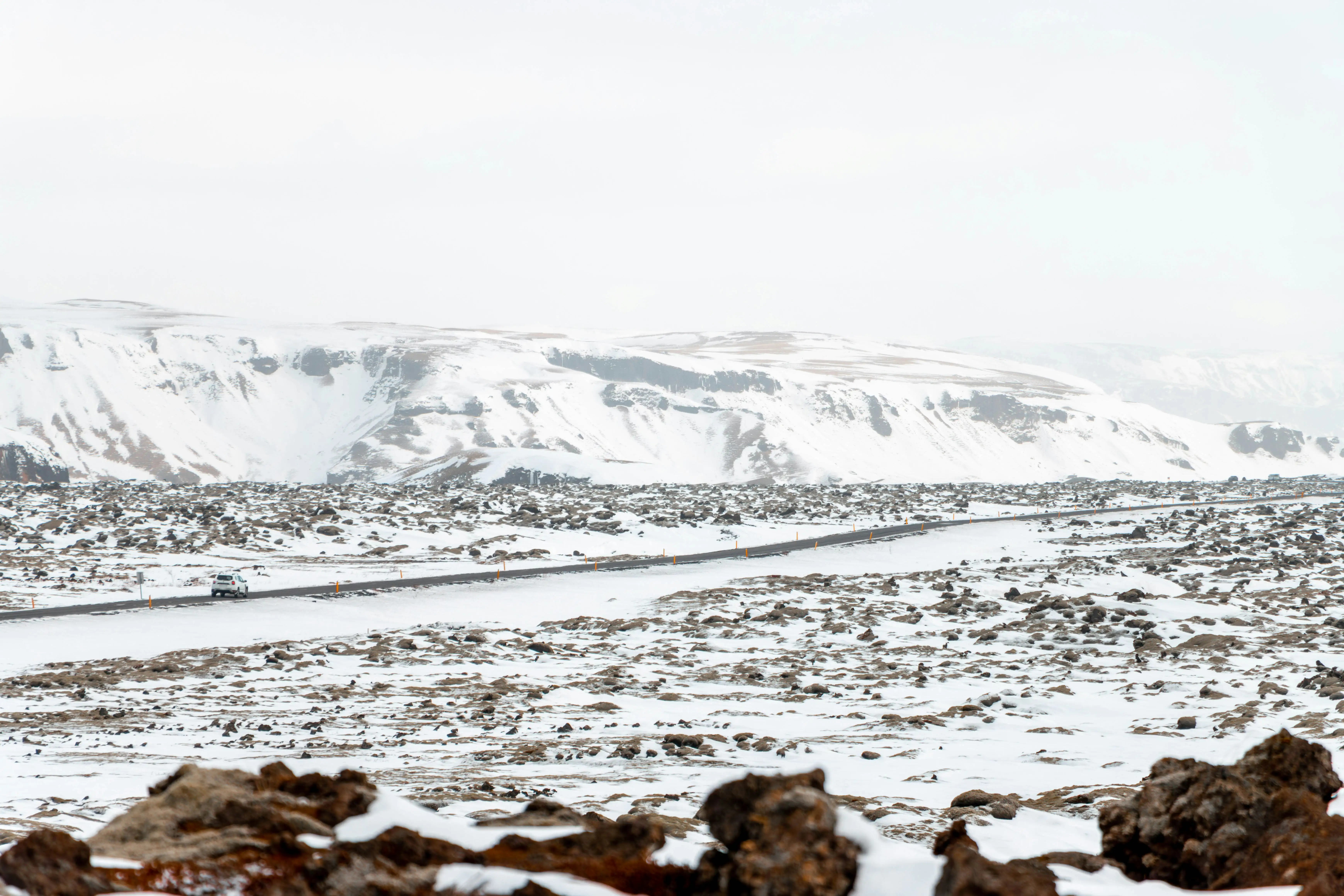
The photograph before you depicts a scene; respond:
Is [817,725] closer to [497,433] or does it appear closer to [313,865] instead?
[313,865]

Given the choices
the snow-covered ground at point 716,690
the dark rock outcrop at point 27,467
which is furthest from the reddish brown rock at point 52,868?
the dark rock outcrop at point 27,467

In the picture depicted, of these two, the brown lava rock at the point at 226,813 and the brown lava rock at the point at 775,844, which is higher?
the brown lava rock at the point at 775,844

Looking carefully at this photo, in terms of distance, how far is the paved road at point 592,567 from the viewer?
35.1m

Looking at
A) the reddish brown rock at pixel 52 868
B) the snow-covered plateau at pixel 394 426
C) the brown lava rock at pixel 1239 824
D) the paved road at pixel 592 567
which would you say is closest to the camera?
the reddish brown rock at pixel 52 868

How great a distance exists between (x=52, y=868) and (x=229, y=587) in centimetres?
3491

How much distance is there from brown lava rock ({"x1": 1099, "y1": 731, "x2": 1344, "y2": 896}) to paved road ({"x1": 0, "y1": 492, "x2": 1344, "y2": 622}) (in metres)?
34.6

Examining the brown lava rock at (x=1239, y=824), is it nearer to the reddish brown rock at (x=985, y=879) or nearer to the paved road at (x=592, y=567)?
the reddish brown rock at (x=985, y=879)

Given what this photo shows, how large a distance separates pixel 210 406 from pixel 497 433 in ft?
178

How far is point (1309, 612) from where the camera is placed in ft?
93.2

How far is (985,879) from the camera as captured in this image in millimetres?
5137

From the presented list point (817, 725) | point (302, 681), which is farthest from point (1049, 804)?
point (302, 681)

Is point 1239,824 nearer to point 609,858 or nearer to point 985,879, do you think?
point 985,879

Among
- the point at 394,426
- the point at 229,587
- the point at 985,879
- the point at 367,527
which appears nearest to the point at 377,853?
the point at 985,879

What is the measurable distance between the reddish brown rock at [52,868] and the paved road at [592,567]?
32.0 m
